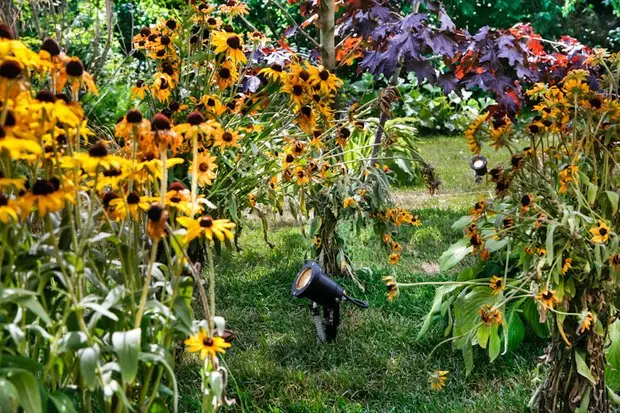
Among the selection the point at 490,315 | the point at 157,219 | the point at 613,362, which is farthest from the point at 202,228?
the point at 613,362

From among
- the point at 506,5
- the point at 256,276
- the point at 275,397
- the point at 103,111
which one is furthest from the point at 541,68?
the point at 506,5

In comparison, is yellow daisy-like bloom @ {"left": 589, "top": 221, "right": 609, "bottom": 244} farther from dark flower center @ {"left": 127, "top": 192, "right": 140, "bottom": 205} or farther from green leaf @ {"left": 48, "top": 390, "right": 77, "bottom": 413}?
green leaf @ {"left": 48, "top": 390, "right": 77, "bottom": 413}

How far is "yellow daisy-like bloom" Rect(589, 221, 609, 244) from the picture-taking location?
183 cm

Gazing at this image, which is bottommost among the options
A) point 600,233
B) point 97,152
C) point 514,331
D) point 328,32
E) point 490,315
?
point 514,331

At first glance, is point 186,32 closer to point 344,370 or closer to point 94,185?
point 344,370

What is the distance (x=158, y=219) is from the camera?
47.4 inches

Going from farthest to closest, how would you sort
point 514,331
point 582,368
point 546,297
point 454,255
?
1. point 454,255
2. point 514,331
3. point 582,368
4. point 546,297

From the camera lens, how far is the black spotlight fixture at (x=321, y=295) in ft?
8.27

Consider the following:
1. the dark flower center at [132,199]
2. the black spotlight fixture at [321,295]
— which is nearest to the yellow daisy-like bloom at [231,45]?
the black spotlight fixture at [321,295]

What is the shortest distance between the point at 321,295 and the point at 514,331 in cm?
61

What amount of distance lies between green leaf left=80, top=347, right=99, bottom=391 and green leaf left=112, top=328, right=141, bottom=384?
0.04 meters

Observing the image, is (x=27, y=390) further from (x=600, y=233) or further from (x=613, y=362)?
(x=613, y=362)

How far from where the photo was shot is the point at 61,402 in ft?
4.02

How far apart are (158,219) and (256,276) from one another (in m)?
2.18
